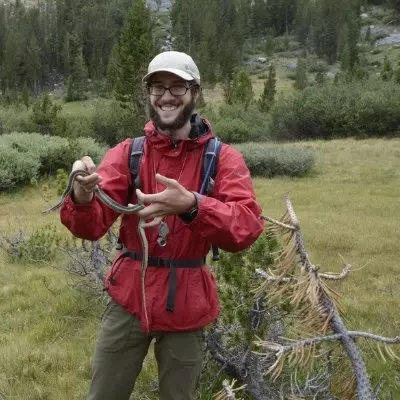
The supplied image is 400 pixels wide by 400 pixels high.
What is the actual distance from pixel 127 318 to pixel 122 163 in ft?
2.47

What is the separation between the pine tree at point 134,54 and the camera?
40.9 metres

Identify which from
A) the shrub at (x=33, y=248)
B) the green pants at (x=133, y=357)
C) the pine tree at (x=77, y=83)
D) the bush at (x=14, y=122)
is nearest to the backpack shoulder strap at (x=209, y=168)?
the green pants at (x=133, y=357)

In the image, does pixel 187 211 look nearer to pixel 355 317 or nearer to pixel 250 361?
pixel 250 361

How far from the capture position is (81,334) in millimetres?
5168

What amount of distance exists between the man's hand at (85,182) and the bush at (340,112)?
32.6 metres

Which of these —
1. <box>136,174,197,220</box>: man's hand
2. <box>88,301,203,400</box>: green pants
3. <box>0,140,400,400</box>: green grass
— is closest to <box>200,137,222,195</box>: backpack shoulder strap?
<box>136,174,197,220</box>: man's hand

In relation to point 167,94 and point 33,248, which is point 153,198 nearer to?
point 167,94

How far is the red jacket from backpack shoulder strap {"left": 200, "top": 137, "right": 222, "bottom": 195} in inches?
0.9

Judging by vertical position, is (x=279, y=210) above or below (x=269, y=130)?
above

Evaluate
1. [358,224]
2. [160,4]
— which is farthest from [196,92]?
[160,4]

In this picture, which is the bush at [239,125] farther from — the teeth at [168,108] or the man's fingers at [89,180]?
the man's fingers at [89,180]

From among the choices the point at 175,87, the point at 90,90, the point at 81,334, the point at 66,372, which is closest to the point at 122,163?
the point at 175,87

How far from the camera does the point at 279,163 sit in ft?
64.9

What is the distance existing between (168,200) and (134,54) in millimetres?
41107
